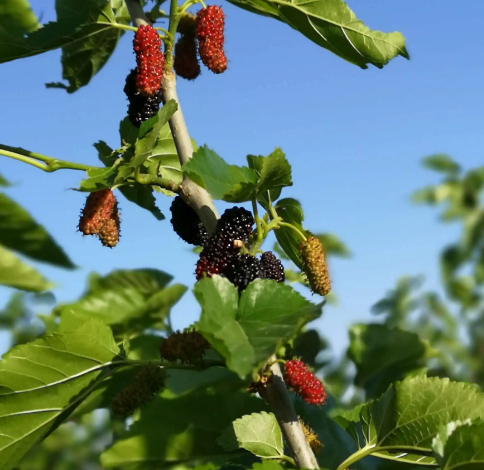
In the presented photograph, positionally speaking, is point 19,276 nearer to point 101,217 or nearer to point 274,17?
point 101,217

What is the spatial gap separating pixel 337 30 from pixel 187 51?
0.27 metres

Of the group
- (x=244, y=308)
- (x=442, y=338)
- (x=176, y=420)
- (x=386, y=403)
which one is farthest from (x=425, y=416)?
(x=442, y=338)

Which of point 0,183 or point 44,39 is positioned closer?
point 44,39

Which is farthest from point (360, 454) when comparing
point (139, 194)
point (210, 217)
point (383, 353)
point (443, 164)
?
point (443, 164)

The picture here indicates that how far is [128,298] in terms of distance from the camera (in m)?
1.43

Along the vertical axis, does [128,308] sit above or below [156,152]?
below

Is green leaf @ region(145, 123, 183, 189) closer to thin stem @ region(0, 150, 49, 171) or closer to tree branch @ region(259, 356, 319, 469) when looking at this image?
thin stem @ region(0, 150, 49, 171)

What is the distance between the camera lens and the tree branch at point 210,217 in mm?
825

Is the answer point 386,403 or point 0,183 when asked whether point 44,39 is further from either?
point 386,403

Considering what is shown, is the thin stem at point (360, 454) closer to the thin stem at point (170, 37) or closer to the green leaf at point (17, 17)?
the thin stem at point (170, 37)

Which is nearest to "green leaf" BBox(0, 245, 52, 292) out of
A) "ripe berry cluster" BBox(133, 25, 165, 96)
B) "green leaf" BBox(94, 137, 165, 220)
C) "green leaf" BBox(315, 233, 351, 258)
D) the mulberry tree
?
the mulberry tree

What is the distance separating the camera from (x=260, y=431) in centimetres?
89

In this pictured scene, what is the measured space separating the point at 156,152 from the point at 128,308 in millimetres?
440

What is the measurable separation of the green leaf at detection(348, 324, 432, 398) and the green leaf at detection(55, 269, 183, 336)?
22.0 inches
